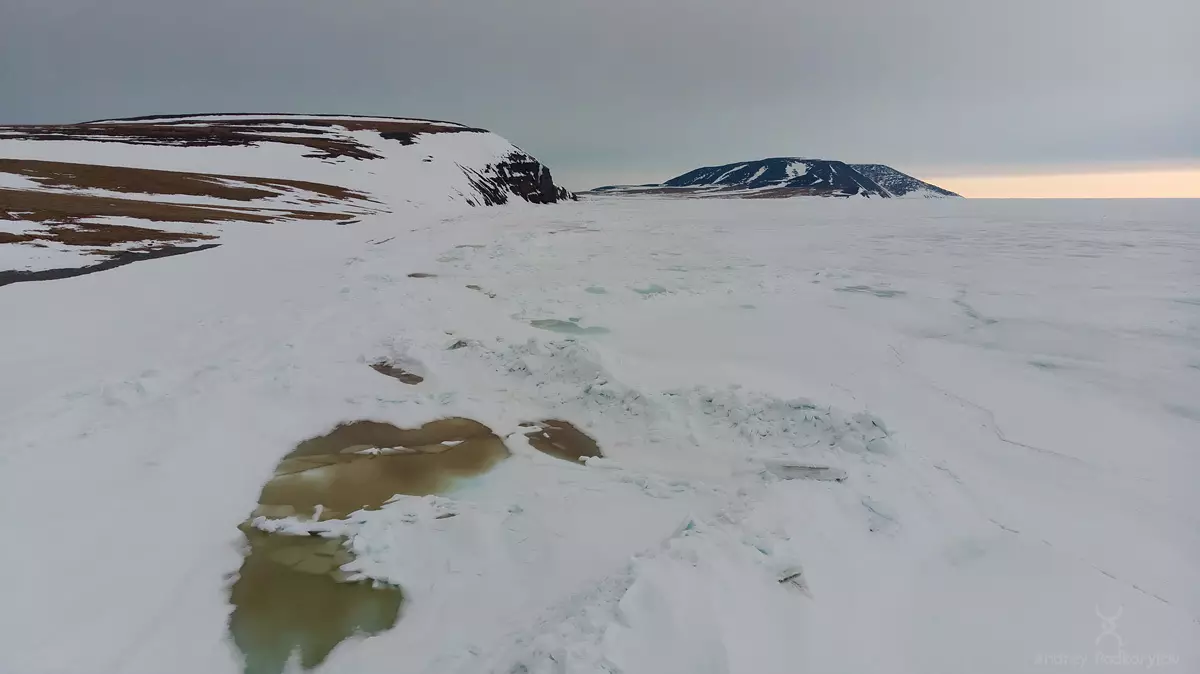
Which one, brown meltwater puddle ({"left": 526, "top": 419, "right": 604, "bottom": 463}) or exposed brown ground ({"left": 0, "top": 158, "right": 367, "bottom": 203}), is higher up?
exposed brown ground ({"left": 0, "top": 158, "right": 367, "bottom": 203})

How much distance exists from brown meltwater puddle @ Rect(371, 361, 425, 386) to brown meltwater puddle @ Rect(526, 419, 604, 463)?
2.17 m

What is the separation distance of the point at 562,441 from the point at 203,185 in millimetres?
39178

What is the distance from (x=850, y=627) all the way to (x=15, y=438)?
783 centimetres

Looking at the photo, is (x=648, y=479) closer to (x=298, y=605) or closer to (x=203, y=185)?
(x=298, y=605)

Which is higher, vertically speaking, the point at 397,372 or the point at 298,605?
the point at 397,372

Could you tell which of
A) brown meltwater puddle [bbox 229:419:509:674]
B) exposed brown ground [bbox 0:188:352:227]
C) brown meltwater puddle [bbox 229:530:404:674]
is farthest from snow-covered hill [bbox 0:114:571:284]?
brown meltwater puddle [bbox 229:530:404:674]

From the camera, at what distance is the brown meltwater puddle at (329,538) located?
3807 millimetres

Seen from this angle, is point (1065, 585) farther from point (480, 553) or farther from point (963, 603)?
point (480, 553)

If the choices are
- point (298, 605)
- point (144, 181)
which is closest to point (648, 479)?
point (298, 605)

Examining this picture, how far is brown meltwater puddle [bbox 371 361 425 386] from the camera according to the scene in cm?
805

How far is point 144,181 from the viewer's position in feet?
111

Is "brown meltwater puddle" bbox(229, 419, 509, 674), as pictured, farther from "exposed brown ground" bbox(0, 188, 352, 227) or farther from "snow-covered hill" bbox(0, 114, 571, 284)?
"exposed brown ground" bbox(0, 188, 352, 227)

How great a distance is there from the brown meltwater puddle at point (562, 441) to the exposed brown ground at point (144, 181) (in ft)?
111

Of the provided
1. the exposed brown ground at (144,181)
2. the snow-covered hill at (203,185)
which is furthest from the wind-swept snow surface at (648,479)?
the exposed brown ground at (144,181)
